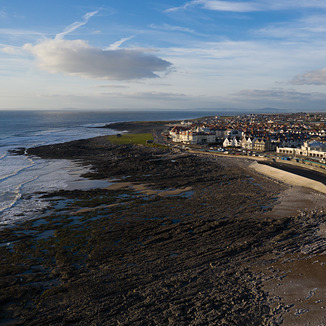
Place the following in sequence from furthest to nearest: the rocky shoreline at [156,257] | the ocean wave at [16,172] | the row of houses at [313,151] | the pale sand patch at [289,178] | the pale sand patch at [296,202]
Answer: the row of houses at [313,151] → the ocean wave at [16,172] → the pale sand patch at [289,178] → the pale sand patch at [296,202] → the rocky shoreline at [156,257]

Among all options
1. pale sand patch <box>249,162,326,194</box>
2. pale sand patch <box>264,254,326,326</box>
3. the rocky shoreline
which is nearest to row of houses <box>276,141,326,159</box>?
pale sand patch <box>249,162,326,194</box>

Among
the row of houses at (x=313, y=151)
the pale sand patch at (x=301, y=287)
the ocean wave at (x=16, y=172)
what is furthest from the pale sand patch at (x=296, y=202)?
the ocean wave at (x=16, y=172)

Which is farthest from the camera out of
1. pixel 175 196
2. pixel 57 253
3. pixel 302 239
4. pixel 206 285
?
pixel 175 196

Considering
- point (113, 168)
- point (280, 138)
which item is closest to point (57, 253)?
point (113, 168)

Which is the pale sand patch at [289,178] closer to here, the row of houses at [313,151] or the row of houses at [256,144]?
the row of houses at [313,151]

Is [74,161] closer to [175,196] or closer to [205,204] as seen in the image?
[175,196]

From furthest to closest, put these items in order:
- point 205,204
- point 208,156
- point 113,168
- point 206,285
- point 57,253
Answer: point 208,156
point 113,168
point 205,204
point 57,253
point 206,285
